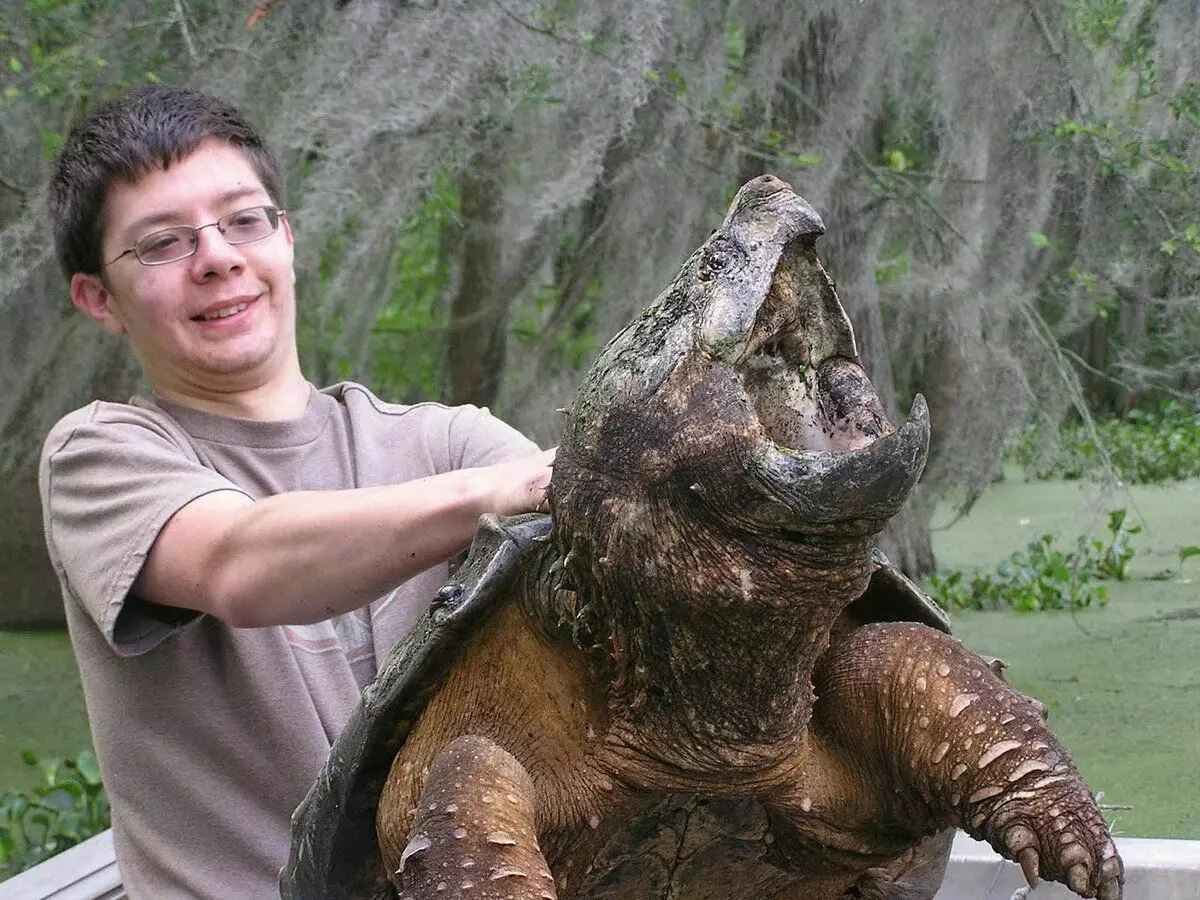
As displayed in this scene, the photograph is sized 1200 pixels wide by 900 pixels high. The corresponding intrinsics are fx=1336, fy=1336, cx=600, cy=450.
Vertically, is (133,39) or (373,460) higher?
(133,39)

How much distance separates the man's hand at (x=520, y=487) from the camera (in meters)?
1.36

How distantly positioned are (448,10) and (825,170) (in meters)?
1.47

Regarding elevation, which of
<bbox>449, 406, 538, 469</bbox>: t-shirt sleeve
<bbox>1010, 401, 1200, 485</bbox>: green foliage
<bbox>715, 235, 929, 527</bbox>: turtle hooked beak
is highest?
→ <bbox>715, 235, 929, 527</bbox>: turtle hooked beak

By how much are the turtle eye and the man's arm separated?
337mm

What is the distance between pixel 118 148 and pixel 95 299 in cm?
25

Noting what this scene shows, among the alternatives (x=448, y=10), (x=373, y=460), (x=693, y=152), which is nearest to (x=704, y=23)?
(x=693, y=152)

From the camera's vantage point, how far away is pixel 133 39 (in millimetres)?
4004

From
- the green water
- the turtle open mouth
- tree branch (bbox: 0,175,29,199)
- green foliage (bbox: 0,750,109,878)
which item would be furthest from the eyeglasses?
tree branch (bbox: 0,175,29,199)

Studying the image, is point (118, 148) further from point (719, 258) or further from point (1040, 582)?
point (1040, 582)

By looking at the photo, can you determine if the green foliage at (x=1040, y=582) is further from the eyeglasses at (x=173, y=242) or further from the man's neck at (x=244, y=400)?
the eyeglasses at (x=173, y=242)

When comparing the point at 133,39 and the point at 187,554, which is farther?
the point at 133,39

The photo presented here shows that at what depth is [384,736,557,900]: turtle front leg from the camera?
1116 millimetres

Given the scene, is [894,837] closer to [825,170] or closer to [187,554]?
[187,554]

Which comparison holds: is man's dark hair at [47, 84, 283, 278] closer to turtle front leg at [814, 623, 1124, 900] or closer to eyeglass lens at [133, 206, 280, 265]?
eyeglass lens at [133, 206, 280, 265]
